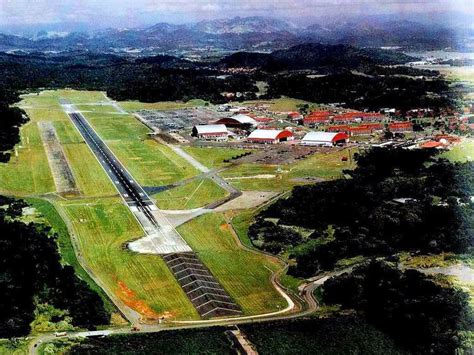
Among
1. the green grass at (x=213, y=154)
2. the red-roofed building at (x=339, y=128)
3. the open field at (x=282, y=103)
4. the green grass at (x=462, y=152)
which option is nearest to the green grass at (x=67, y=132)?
the green grass at (x=213, y=154)

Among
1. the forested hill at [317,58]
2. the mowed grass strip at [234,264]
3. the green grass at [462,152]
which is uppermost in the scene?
the forested hill at [317,58]

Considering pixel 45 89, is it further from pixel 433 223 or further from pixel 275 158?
pixel 433 223

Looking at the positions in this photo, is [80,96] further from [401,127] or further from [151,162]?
[401,127]

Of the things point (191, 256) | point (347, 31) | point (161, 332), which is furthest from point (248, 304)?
point (347, 31)

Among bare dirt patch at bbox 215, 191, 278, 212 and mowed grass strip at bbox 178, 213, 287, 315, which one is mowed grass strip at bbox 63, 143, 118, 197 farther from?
mowed grass strip at bbox 178, 213, 287, 315

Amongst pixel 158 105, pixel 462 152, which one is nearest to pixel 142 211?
pixel 462 152

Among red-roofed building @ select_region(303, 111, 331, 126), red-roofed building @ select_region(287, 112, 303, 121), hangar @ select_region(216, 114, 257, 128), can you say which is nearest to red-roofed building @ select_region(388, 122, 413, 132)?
red-roofed building @ select_region(303, 111, 331, 126)

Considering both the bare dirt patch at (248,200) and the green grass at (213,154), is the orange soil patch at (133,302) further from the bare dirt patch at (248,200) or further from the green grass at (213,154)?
the green grass at (213,154)
